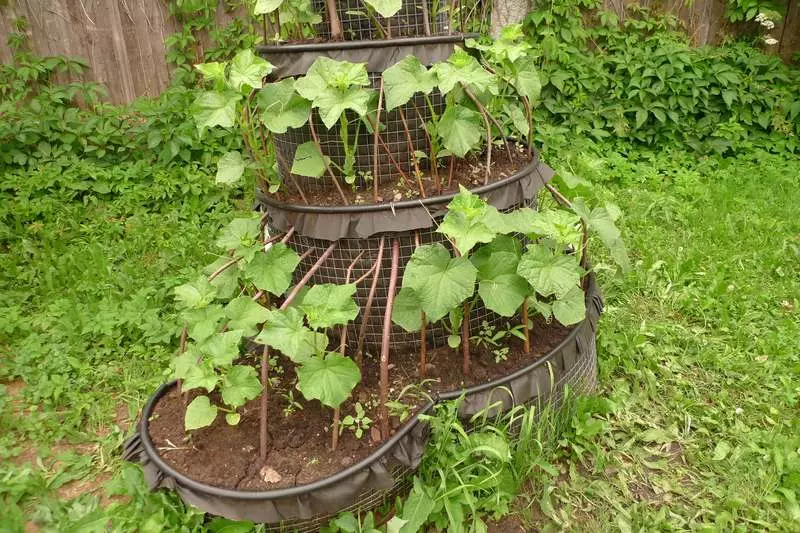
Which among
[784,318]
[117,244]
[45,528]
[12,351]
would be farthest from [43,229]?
[784,318]

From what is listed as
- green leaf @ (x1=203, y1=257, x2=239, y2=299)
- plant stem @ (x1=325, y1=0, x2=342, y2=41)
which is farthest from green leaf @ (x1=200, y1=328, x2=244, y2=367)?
plant stem @ (x1=325, y1=0, x2=342, y2=41)

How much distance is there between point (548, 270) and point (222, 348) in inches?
45.0

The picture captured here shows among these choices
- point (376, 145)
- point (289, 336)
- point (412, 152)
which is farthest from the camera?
point (412, 152)

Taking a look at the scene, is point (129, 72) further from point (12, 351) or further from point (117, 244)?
point (12, 351)

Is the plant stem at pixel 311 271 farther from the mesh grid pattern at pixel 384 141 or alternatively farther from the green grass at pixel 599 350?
the green grass at pixel 599 350

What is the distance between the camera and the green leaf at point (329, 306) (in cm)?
182

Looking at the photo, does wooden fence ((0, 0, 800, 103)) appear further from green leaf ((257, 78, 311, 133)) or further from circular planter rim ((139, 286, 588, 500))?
circular planter rim ((139, 286, 588, 500))

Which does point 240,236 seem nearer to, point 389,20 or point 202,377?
point 202,377

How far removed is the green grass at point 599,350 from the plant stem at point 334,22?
66.8 inches

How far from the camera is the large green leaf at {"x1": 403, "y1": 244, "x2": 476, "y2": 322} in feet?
6.25

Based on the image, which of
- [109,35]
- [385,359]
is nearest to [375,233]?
[385,359]

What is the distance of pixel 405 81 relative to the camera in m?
2.02

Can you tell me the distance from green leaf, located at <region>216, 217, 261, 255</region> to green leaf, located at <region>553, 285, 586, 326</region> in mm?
1192

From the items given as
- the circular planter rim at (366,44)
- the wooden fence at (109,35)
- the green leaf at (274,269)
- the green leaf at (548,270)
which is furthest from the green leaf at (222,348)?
the wooden fence at (109,35)
